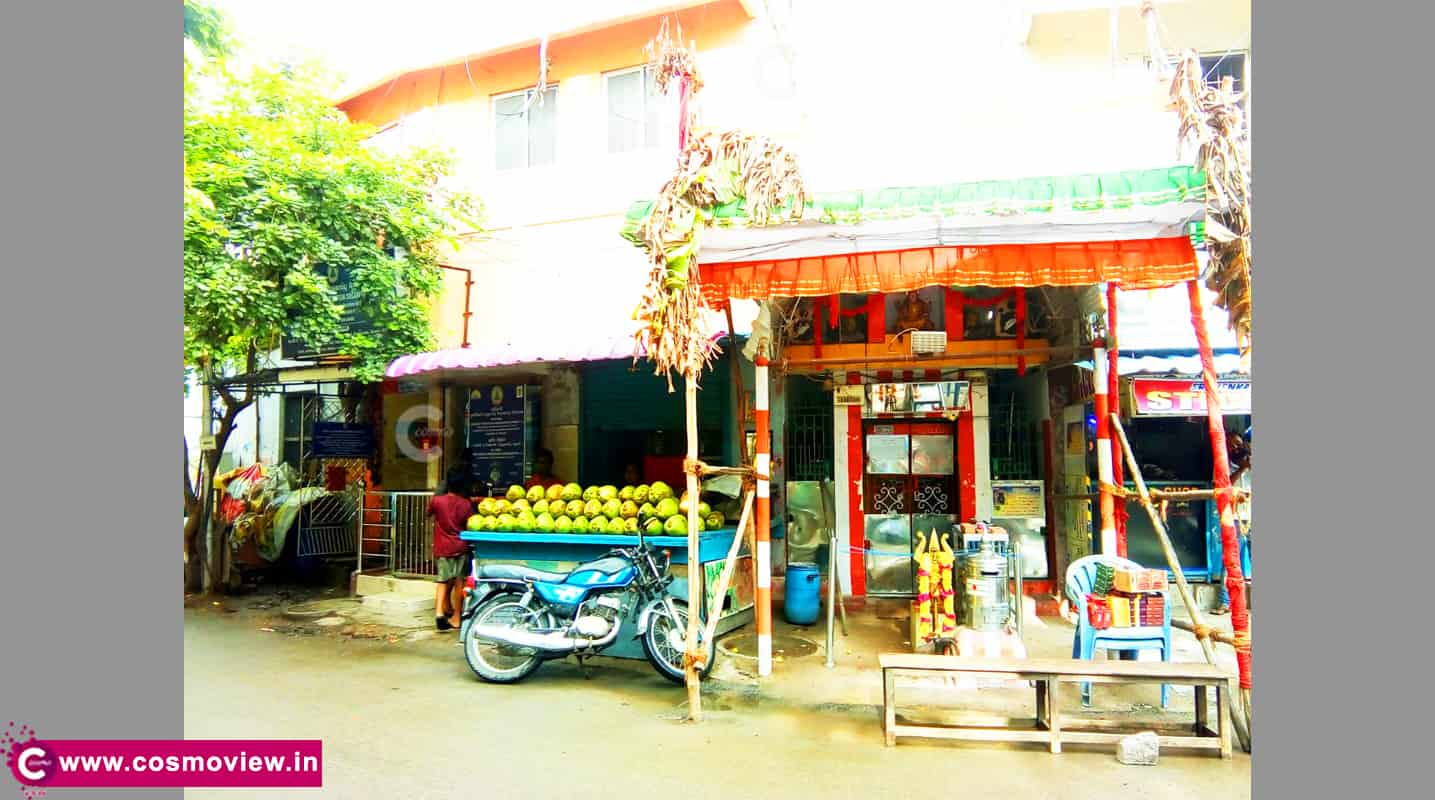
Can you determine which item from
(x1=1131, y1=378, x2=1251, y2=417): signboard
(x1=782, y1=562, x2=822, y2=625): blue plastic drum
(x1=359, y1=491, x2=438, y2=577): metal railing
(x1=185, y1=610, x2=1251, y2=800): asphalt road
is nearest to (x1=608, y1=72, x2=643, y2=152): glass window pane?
(x1=359, y1=491, x2=438, y2=577): metal railing

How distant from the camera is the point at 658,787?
447 cm

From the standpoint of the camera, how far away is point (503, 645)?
A: 6613 mm

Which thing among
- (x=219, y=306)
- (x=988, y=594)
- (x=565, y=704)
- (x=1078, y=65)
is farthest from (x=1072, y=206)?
(x=219, y=306)

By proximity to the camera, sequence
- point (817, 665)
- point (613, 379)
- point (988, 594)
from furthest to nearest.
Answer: point (613, 379) → point (817, 665) → point (988, 594)

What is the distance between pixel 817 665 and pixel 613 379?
213 inches

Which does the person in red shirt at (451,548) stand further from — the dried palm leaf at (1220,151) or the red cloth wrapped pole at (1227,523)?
the dried palm leaf at (1220,151)

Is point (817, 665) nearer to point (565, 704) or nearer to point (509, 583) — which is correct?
point (565, 704)

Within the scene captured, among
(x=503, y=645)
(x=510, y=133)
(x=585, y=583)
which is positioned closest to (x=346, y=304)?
(x=510, y=133)

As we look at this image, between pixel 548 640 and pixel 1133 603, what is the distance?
170 inches

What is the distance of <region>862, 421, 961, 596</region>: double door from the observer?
9312 millimetres

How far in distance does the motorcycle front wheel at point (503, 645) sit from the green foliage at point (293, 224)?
463cm

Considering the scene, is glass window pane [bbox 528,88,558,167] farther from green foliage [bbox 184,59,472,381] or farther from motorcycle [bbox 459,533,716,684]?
motorcycle [bbox 459,533,716,684]

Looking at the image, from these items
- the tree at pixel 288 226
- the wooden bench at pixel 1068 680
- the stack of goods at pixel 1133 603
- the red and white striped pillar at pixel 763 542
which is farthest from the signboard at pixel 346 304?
the stack of goods at pixel 1133 603

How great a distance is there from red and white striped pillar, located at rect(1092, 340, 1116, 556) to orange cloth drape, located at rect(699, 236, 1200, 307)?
125cm
